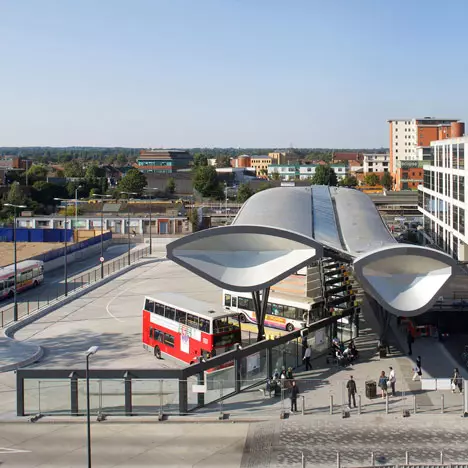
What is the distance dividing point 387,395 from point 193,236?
26.9 feet

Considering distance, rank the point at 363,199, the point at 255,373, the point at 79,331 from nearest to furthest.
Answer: the point at 255,373 < the point at 79,331 < the point at 363,199

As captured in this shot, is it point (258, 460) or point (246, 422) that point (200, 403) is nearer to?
point (246, 422)

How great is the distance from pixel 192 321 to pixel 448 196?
26.7 m

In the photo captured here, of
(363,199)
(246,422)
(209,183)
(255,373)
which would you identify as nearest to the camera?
(246,422)

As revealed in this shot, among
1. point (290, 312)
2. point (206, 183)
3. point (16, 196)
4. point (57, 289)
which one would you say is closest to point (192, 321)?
point (290, 312)

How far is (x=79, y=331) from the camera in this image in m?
33.3

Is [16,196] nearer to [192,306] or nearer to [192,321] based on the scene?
[192,306]

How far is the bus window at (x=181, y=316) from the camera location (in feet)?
86.9

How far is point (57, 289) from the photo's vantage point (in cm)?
4656

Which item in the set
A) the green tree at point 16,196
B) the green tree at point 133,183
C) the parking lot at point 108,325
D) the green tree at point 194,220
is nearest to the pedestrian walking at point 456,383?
the parking lot at point 108,325

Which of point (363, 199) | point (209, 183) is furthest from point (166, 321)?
point (209, 183)

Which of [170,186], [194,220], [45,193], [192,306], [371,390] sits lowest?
[371,390]

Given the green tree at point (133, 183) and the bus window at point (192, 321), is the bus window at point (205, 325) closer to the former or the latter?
the bus window at point (192, 321)

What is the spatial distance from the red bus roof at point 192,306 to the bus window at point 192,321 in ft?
0.51
